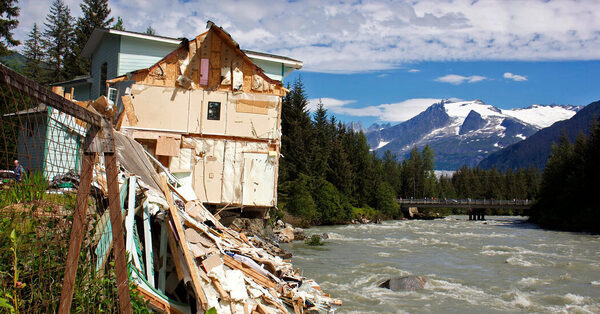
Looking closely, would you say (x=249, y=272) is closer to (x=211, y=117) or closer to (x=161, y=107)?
(x=211, y=117)

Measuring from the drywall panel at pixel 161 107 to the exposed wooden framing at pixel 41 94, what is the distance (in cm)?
1402

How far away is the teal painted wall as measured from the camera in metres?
23.5

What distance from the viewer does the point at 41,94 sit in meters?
4.27

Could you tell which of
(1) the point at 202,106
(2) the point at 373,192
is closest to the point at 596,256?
(1) the point at 202,106

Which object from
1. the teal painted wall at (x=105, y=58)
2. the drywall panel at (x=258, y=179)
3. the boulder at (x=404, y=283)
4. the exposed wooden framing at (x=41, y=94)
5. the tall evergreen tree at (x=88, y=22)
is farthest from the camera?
the tall evergreen tree at (x=88, y=22)

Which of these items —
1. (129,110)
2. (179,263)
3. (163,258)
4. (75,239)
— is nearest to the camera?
(75,239)

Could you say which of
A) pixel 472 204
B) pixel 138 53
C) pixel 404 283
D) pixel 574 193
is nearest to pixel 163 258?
pixel 404 283

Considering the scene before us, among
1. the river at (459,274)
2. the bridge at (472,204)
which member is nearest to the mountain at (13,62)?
the river at (459,274)

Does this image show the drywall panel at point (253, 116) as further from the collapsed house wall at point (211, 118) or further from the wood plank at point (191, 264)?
the wood plank at point (191, 264)

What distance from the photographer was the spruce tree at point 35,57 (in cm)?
4525

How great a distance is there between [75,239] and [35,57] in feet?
174

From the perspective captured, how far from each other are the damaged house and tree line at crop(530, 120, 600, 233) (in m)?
41.2

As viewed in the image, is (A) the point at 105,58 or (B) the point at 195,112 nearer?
(B) the point at 195,112

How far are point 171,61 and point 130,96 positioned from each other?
217cm
